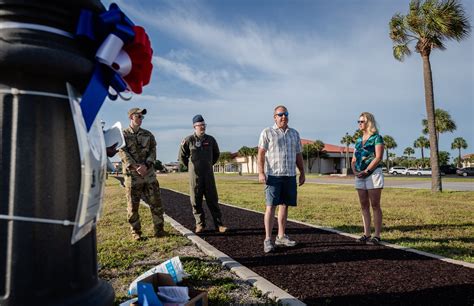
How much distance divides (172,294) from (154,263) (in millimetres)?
1802

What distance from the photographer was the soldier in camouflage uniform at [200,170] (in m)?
6.84

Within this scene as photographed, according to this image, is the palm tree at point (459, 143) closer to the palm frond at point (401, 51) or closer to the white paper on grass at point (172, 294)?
the palm frond at point (401, 51)

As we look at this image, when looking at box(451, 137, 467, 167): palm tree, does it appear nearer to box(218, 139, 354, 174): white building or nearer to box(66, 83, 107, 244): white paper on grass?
box(218, 139, 354, 174): white building

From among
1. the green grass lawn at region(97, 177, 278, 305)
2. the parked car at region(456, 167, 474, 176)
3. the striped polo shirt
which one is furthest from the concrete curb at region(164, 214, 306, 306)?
the parked car at region(456, 167, 474, 176)

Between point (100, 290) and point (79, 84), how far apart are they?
3.06 feet

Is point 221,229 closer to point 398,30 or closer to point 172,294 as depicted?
point 172,294

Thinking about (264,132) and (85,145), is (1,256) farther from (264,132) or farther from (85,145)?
(264,132)

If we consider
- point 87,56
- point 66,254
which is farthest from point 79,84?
point 66,254

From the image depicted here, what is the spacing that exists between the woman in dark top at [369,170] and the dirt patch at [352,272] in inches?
17.1

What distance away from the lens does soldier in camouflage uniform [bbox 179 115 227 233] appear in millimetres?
6836

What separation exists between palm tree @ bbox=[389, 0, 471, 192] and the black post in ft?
57.7

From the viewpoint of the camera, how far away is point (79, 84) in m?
1.66

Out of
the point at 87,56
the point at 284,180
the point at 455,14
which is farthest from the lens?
the point at 455,14

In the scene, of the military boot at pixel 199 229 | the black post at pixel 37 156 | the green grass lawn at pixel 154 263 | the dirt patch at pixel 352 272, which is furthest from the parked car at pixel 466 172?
the black post at pixel 37 156
